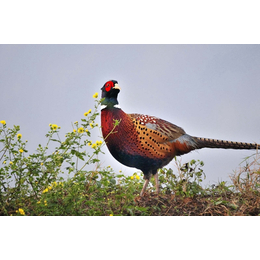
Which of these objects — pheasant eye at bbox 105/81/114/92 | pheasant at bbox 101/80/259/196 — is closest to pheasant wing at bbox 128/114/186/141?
pheasant at bbox 101/80/259/196

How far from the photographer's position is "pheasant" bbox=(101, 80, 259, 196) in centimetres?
362

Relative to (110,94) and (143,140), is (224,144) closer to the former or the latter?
(143,140)

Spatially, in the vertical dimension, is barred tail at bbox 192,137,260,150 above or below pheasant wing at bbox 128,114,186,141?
below

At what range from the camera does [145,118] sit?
147 inches

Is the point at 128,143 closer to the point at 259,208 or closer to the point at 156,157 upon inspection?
the point at 156,157

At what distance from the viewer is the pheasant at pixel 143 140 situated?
11.9ft

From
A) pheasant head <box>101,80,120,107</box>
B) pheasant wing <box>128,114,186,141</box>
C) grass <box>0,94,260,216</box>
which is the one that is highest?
pheasant head <box>101,80,120,107</box>

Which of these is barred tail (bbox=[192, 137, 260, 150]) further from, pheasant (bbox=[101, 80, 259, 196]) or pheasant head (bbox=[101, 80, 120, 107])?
pheasant head (bbox=[101, 80, 120, 107])

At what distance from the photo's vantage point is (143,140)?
143 inches

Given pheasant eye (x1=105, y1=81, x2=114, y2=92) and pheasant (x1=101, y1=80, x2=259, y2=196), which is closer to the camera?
pheasant (x1=101, y1=80, x2=259, y2=196)

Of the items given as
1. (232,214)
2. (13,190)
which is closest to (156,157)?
(232,214)

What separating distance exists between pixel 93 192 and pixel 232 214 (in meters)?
1.38

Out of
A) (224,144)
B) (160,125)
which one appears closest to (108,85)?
(160,125)

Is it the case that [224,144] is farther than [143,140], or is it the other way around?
[224,144]
